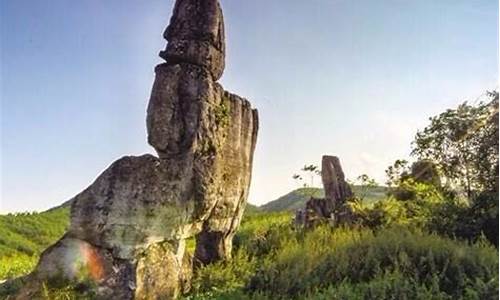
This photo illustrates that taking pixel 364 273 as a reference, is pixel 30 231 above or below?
above

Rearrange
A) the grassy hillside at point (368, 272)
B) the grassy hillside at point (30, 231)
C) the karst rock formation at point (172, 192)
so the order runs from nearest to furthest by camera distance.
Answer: the grassy hillside at point (368, 272) → the karst rock formation at point (172, 192) → the grassy hillside at point (30, 231)

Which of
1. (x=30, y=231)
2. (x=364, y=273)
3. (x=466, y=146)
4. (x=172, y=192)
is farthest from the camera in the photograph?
(x=30, y=231)

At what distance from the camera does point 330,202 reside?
17.6 metres

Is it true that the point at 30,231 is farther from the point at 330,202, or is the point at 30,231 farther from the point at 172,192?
the point at 172,192

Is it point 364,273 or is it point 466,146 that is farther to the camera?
point 466,146

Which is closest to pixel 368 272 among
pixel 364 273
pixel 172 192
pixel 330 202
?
pixel 364 273

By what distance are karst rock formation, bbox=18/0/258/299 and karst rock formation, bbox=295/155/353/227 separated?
3.32 metres

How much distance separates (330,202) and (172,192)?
28.6 ft

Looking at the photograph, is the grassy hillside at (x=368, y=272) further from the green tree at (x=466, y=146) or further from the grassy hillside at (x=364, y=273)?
the green tree at (x=466, y=146)

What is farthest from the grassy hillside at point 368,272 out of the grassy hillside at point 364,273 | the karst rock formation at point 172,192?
the karst rock formation at point 172,192

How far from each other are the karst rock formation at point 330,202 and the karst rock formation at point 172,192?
3315 millimetres

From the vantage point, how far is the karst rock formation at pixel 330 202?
1534 cm

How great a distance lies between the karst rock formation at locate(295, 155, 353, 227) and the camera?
50.3ft

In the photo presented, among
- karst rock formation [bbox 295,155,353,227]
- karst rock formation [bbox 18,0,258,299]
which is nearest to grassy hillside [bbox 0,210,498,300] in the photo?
karst rock formation [bbox 18,0,258,299]
